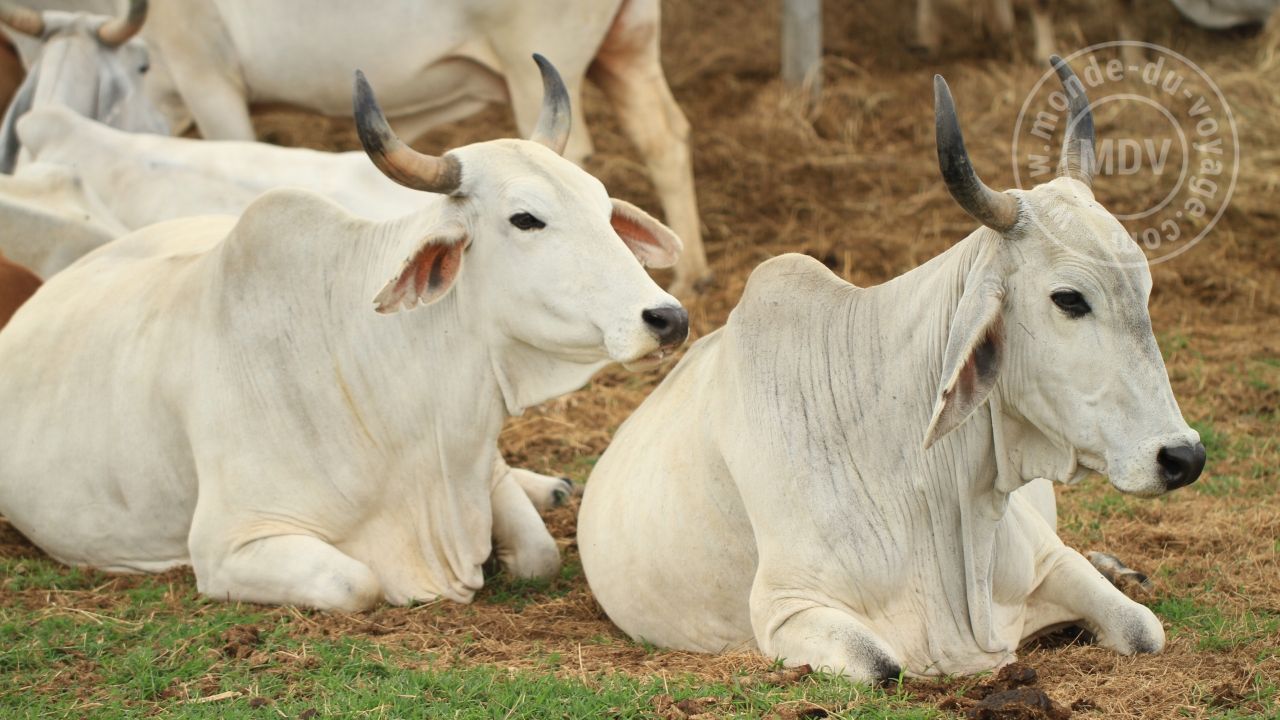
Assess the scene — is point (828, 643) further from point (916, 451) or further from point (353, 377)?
point (353, 377)

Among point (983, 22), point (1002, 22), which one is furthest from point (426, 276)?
point (983, 22)

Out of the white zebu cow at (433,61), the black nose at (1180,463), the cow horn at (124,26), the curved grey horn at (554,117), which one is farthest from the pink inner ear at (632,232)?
the cow horn at (124,26)

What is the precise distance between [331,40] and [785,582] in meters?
4.90

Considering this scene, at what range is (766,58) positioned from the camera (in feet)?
39.9

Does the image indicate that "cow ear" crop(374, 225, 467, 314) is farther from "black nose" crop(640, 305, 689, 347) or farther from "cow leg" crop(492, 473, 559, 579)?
"cow leg" crop(492, 473, 559, 579)

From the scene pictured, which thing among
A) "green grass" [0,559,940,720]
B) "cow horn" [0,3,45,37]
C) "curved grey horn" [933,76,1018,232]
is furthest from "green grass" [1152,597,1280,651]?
"cow horn" [0,3,45,37]

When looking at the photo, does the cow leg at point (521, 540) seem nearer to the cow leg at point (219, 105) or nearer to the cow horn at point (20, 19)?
the cow leg at point (219, 105)

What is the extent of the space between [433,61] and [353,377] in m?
3.39

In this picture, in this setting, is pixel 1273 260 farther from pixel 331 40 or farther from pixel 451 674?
pixel 451 674

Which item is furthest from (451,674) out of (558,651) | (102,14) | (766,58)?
(766,58)

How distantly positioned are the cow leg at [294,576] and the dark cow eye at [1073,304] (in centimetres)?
211

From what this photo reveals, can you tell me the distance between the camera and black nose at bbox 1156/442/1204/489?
12.1 ft

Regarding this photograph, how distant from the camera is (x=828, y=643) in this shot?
3.95 meters

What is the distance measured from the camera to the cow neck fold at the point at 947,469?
4109 mm
